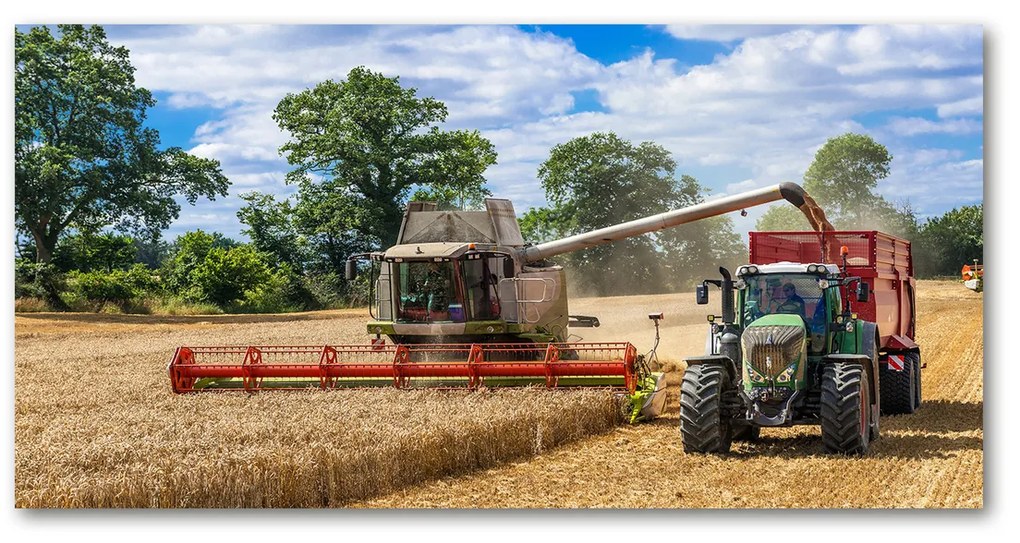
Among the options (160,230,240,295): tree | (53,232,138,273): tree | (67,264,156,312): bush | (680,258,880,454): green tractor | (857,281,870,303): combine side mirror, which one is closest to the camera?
(680,258,880,454): green tractor

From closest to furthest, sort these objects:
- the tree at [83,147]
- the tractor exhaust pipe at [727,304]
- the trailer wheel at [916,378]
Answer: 1. the tractor exhaust pipe at [727,304]
2. the trailer wheel at [916,378]
3. the tree at [83,147]

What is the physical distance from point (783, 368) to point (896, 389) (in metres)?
3.41

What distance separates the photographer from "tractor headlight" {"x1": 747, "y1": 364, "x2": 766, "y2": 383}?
10.1 meters

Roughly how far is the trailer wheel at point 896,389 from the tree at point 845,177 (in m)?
7.28

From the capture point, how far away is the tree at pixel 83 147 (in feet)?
63.0

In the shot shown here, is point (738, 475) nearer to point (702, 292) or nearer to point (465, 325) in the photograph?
point (702, 292)

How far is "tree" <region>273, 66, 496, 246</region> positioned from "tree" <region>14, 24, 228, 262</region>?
640cm

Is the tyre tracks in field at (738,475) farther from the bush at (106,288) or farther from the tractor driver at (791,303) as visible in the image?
the bush at (106,288)

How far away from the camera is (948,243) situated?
19.4 metres

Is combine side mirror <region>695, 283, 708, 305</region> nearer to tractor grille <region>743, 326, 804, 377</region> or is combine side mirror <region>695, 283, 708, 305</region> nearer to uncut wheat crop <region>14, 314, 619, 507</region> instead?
tractor grille <region>743, 326, 804, 377</region>

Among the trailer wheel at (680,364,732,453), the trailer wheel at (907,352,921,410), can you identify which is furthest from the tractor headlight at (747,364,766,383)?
the trailer wheel at (907,352,921,410)

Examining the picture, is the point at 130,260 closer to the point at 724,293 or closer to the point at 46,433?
the point at 46,433

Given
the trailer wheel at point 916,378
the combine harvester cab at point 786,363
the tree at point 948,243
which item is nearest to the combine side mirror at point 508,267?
the combine harvester cab at point 786,363

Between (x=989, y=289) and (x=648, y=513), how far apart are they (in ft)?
11.4
